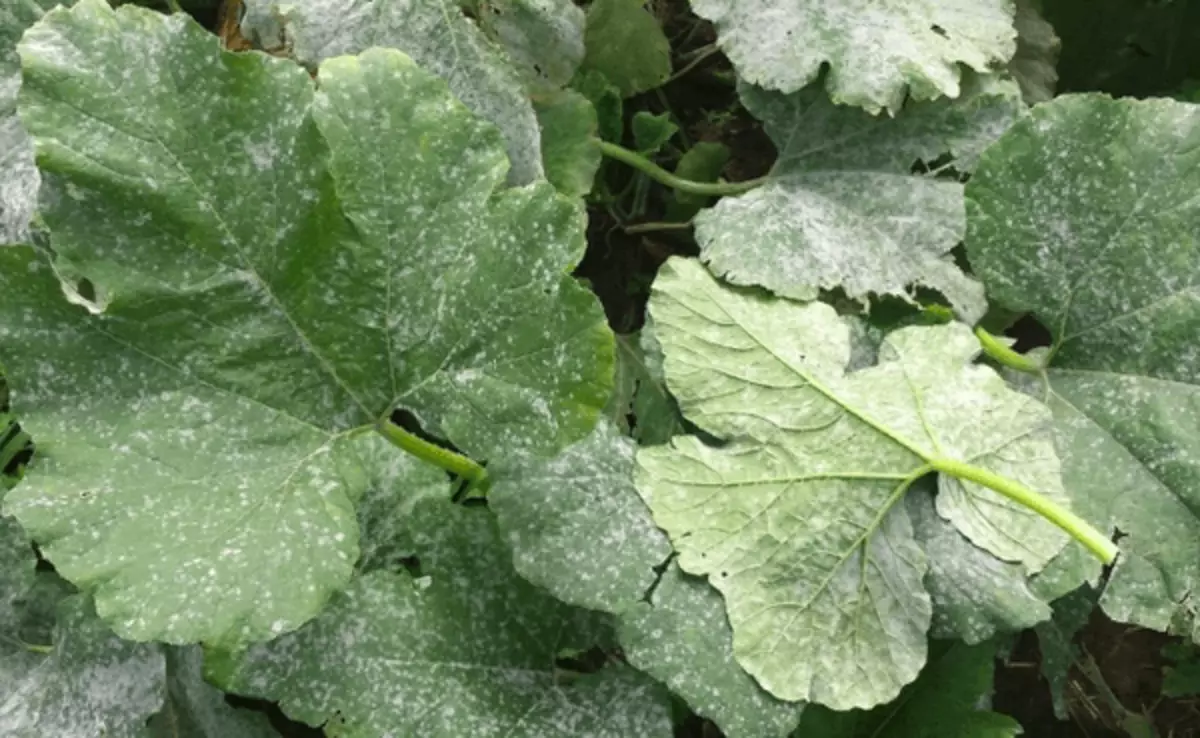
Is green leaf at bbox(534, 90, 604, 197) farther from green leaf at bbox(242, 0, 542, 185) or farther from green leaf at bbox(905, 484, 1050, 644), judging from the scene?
green leaf at bbox(905, 484, 1050, 644)

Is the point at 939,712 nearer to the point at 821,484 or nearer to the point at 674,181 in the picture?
the point at 821,484

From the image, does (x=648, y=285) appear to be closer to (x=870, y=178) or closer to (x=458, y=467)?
(x=870, y=178)

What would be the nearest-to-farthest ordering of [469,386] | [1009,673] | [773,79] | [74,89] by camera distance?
[74,89]
[469,386]
[773,79]
[1009,673]

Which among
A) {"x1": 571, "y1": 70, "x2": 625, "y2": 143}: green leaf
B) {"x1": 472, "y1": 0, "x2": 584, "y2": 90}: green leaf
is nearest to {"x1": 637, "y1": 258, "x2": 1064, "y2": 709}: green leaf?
{"x1": 472, "y1": 0, "x2": 584, "y2": 90}: green leaf

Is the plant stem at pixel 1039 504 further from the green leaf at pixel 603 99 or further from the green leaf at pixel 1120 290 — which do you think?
the green leaf at pixel 603 99

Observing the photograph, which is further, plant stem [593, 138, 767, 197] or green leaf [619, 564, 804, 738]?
plant stem [593, 138, 767, 197]

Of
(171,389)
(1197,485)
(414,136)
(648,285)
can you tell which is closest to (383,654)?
(171,389)
